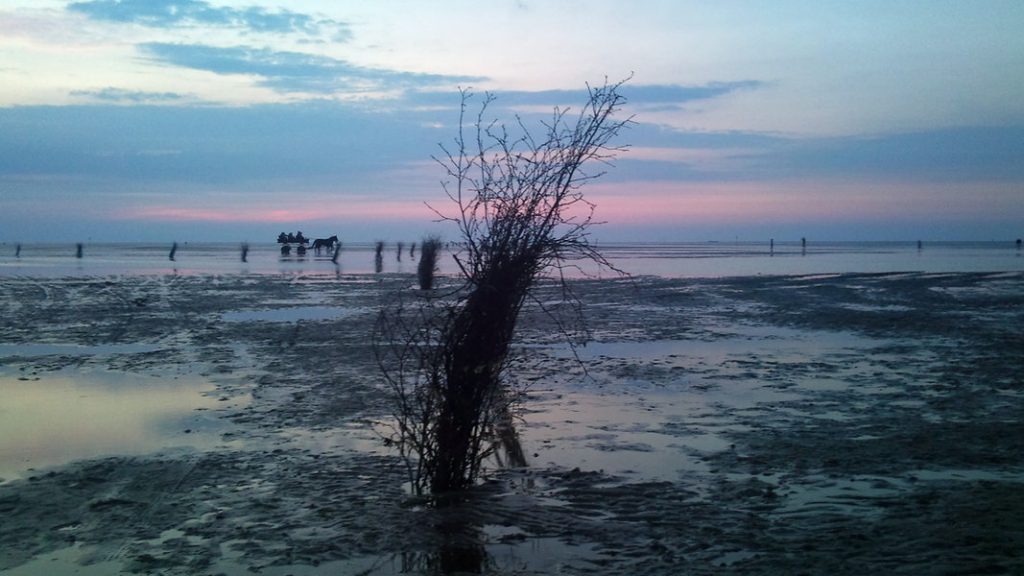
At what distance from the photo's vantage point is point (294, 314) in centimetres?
2356

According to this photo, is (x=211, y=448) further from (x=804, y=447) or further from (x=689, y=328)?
(x=689, y=328)

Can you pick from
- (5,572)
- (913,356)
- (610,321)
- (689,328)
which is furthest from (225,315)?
(5,572)

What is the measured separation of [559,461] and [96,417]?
5890mm

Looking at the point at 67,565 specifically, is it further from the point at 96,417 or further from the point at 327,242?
the point at 327,242

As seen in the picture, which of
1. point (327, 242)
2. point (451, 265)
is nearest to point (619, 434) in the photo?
point (451, 265)

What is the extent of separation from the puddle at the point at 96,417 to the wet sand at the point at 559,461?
58 millimetres

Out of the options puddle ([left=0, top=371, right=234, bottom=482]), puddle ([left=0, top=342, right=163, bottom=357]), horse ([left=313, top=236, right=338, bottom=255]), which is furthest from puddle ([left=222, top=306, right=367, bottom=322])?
horse ([left=313, top=236, right=338, bottom=255])

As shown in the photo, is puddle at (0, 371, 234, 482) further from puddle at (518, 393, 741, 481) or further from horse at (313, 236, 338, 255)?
horse at (313, 236, 338, 255)

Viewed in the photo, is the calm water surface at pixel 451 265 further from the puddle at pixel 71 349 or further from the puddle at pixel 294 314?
the puddle at pixel 71 349

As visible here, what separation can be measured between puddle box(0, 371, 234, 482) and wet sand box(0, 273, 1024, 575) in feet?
0.19

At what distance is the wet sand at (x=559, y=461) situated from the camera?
18.8 ft

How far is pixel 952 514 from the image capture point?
6191mm

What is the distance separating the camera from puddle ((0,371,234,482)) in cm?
881

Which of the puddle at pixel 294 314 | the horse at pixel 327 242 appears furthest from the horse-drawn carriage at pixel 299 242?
the puddle at pixel 294 314
